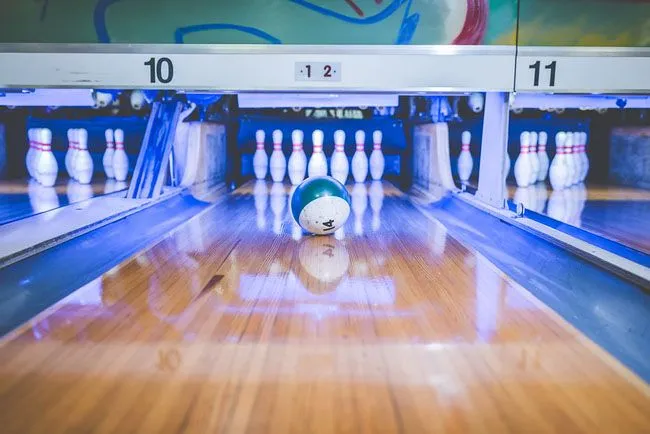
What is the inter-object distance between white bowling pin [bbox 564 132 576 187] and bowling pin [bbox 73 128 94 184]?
2.48 meters

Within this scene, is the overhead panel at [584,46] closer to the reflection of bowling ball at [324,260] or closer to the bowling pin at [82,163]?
the reflection of bowling ball at [324,260]

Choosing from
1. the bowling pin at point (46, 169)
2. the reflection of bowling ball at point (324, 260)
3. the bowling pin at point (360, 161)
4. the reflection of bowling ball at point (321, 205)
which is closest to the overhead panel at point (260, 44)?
the reflection of bowling ball at point (321, 205)

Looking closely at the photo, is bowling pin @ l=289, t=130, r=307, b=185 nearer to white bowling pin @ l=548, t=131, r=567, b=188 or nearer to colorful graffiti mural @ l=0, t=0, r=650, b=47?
white bowling pin @ l=548, t=131, r=567, b=188

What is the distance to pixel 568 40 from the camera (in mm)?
1686

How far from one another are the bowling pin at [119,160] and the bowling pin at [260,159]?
737 millimetres

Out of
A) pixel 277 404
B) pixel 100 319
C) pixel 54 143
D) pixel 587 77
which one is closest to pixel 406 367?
pixel 277 404

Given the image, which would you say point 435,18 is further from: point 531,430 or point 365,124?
point 365,124

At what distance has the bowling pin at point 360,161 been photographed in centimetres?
338

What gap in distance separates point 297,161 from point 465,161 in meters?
0.95

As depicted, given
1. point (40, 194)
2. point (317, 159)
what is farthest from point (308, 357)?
point (317, 159)

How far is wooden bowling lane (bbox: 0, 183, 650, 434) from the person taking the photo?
0.69 meters

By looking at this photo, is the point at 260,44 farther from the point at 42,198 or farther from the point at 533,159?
the point at 533,159

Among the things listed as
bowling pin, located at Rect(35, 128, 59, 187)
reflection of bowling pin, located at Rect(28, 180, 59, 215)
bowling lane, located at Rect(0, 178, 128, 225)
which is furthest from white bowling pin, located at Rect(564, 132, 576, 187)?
bowling pin, located at Rect(35, 128, 59, 187)

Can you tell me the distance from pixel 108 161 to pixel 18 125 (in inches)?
26.0
